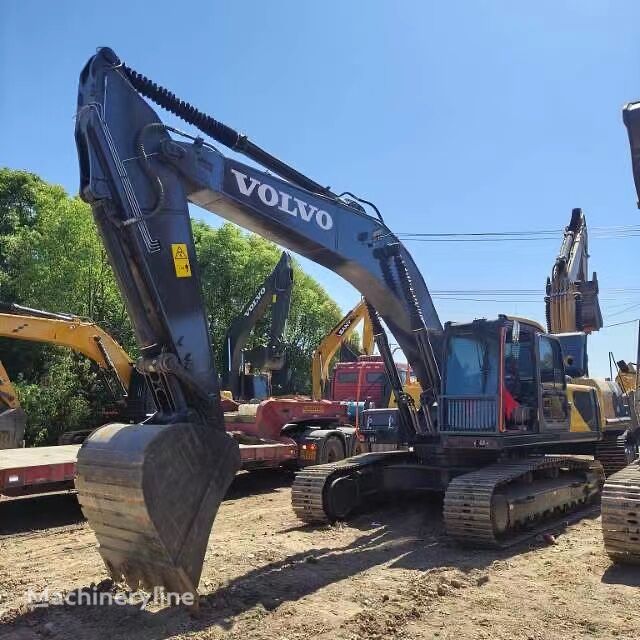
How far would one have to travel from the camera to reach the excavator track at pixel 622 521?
6328 mm

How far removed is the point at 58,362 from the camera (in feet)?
61.7

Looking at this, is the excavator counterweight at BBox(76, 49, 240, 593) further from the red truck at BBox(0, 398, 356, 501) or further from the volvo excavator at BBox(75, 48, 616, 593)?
the red truck at BBox(0, 398, 356, 501)

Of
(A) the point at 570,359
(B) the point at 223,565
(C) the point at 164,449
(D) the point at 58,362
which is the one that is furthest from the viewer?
(D) the point at 58,362

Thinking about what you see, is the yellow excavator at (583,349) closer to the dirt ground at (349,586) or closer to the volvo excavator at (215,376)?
the volvo excavator at (215,376)

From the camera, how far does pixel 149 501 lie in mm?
4621

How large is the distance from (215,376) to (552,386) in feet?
17.1

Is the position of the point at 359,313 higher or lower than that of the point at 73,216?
lower

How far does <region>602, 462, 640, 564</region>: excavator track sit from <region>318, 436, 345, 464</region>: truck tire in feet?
21.4

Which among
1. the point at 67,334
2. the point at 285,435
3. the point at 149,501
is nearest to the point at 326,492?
the point at 149,501

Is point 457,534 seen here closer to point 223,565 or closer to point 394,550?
point 394,550

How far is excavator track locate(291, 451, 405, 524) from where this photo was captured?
8.37 m

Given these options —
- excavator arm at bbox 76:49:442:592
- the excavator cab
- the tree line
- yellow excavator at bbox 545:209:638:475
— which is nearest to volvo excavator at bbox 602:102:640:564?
the excavator cab

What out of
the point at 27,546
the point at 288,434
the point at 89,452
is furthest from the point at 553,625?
the point at 288,434

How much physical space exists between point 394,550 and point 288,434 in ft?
19.5
